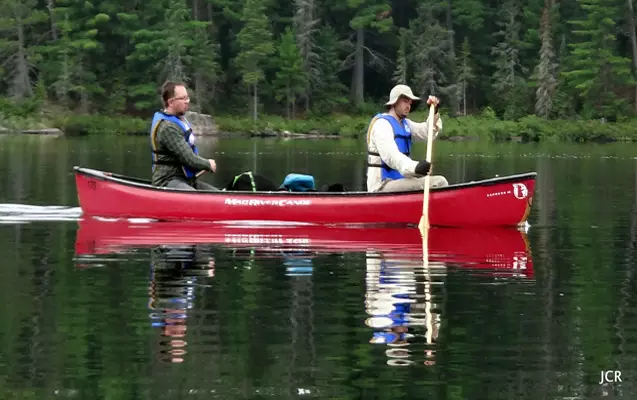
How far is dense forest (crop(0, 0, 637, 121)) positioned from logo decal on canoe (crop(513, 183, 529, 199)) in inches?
1905

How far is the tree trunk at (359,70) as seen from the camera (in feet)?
233

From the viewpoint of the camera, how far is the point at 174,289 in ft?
40.4

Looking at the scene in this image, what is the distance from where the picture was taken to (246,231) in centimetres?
1727

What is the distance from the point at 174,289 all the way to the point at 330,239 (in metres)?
4.42

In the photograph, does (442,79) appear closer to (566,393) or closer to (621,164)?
(621,164)

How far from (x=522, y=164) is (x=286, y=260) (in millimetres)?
23695

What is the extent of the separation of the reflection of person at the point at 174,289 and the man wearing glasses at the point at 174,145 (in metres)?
2.31

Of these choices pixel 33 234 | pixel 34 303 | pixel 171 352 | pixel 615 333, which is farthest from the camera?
pixel 33 234

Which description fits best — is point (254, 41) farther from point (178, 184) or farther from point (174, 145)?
point (174, 145)

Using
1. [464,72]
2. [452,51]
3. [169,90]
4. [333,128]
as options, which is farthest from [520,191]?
[452,51]

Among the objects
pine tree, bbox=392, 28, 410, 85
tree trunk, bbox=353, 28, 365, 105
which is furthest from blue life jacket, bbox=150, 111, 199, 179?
tree trunk, bbox=353, 28, 365, 105

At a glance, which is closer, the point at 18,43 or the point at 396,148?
the point at 396,148

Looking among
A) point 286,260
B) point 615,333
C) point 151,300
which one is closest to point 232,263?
point 286,260

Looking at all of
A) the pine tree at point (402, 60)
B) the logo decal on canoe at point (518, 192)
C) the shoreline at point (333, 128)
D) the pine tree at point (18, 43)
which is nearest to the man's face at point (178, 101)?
the logo decal on canoe at point (518, 192)
